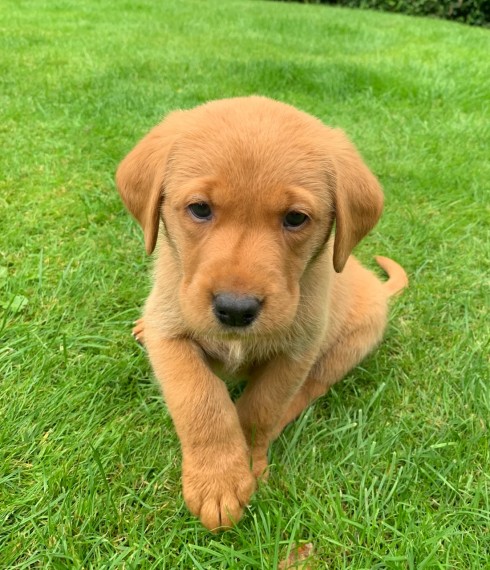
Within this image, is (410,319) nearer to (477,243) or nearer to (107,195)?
(477,243)

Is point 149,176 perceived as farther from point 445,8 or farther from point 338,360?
point 445,8

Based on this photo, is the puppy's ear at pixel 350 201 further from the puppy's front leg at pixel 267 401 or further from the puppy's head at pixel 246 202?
the puppy's front leg at pixel 267 401

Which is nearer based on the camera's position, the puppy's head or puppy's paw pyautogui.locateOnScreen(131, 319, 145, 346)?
the puppy's head

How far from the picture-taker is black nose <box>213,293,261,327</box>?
1.92 m

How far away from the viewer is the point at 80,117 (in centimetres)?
555

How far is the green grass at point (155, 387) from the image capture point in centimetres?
206

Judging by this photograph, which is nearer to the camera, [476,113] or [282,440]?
[282,440]

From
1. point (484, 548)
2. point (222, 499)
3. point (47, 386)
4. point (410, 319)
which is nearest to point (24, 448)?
point (47, 386)

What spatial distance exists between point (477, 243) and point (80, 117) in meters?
3.85

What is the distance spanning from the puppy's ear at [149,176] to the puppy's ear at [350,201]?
0.69m

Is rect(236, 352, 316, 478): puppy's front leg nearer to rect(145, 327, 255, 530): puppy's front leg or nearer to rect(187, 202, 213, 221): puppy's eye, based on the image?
rect(145, 327, 255, 530): puppy's front leg

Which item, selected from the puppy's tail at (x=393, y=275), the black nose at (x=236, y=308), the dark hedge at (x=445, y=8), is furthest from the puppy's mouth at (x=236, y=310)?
the dark hedge at (x=445, y=8)

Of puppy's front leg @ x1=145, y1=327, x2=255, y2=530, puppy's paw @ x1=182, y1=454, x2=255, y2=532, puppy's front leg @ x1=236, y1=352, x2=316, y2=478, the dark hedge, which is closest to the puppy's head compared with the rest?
puppy's front leg @ x1=145, y1=327, x2=255, y2=530

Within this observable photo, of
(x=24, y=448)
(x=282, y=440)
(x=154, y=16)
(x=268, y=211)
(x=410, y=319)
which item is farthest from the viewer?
(x=154, y=16)
